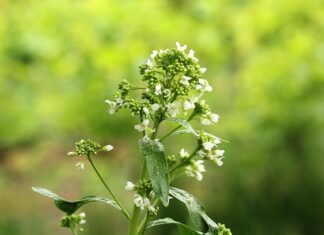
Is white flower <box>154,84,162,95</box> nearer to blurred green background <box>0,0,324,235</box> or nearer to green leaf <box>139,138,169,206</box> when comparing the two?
green leaf <box>139,138,169,206</box>

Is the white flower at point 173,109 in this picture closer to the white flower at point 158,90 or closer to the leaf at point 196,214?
the white flower at point 158,90

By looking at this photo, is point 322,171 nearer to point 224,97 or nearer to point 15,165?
point 224,97

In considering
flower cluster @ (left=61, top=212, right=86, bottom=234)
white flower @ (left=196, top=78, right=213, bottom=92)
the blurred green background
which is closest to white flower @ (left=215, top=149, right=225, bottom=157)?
white flower @ (left=196, top=78, right=213, bottom=92)

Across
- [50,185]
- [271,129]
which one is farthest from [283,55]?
[50,185]

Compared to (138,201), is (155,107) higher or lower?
higher

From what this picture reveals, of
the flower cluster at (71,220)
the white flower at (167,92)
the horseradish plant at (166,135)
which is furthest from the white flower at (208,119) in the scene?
the flower cluster at (71,220)

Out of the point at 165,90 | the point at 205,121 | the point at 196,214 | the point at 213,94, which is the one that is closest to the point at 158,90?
the point at 165,90

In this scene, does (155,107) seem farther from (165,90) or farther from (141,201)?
(141,201)

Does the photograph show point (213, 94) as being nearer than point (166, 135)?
No
